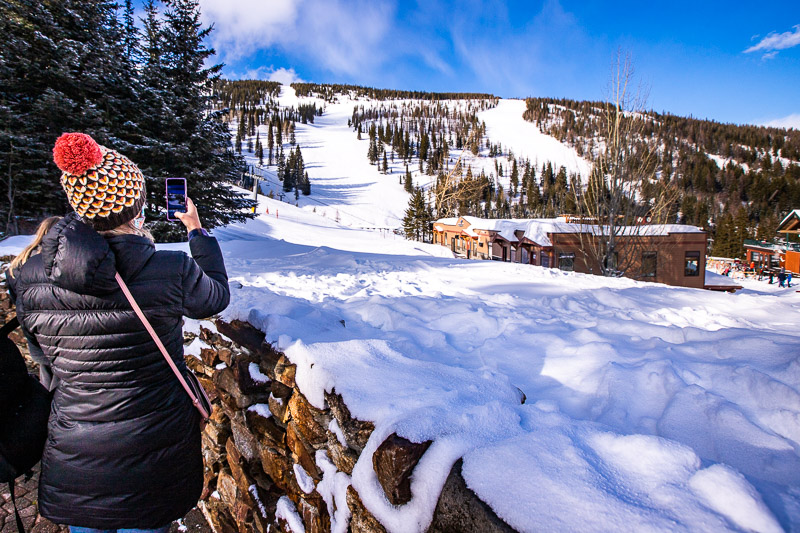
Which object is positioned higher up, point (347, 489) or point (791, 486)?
point (791, 486)

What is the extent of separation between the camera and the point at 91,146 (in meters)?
1.48

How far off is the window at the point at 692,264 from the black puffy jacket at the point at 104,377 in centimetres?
2772

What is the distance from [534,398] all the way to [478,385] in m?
0.55

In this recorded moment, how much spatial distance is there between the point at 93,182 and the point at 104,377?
0.78 metres

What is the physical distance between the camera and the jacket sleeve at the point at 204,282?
1565mm

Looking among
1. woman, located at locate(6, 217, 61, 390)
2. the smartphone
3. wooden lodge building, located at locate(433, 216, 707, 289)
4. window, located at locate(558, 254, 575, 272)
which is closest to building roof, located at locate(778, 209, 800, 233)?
wooden lodge building, located at locate(433, 216, 707, 289)

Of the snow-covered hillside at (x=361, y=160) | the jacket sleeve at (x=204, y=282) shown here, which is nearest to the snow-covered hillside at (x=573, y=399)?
the jacket sleeve at (x=204, y=282)

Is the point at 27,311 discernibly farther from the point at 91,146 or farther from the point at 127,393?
the point at 91,146

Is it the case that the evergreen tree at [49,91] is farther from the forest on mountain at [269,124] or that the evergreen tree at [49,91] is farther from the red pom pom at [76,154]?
the forest on mountain at [269,124]

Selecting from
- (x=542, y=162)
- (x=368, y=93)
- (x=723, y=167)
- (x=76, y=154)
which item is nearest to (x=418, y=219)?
(x=76, y=154)

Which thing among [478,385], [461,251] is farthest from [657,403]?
[461,251]

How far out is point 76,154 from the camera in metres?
1.44

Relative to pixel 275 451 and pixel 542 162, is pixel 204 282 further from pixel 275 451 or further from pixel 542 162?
pixel 542 162

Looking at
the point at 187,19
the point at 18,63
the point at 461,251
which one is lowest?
A: the point at 461,251
